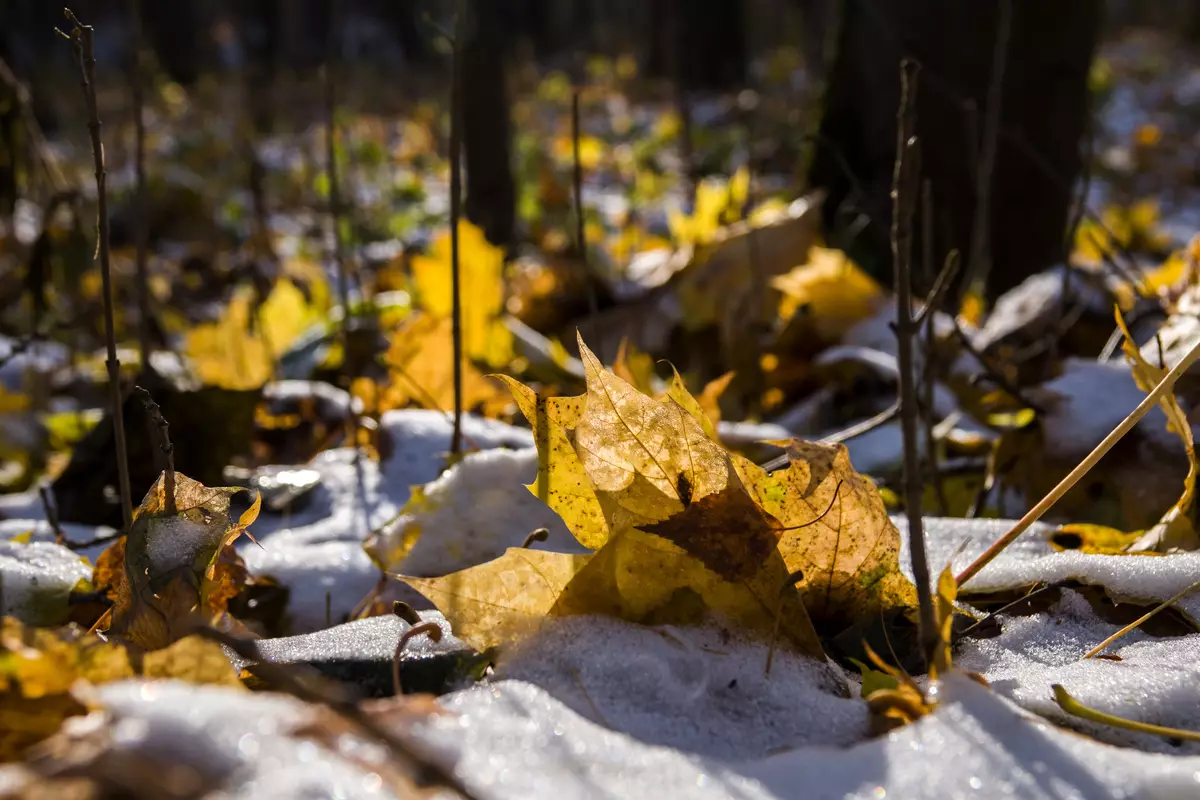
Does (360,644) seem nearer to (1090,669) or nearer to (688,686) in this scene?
(688,686)

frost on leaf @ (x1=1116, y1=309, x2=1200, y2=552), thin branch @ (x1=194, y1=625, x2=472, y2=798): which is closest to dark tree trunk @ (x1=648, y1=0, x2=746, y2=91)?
frost on leaf @ (x1=1116, y1=309, x2=1200, y2=552)

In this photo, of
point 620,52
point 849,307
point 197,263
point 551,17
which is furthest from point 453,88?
point 551,17

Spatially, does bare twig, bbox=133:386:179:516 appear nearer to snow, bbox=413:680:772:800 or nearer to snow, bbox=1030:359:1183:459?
snow, bbox=413:680:772:800

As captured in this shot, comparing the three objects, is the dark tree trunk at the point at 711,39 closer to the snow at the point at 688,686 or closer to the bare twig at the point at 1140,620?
the bare twig at the point at 1140,620

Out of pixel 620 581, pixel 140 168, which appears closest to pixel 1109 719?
pixel 620 581

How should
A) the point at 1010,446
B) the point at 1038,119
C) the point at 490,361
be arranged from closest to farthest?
1. the point at 1010,446
2. the point at 490,361
3. the point at 1038,119

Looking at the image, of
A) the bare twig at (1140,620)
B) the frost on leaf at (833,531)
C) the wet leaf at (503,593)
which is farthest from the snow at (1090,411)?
the wet leaf at (503,593)

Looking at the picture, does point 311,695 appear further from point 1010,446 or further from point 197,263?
point 197,263
